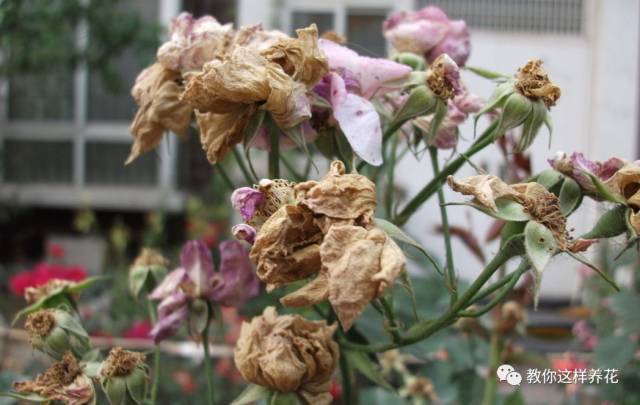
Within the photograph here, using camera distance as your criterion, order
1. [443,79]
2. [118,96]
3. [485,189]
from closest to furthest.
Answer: [485,189] → [443,79] → [118,96]

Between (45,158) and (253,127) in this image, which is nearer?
(253,127)

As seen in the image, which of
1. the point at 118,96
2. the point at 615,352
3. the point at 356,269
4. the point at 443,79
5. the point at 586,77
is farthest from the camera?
the point at 118,96

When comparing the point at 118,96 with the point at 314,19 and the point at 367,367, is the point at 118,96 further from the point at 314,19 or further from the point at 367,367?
the point at 367,367

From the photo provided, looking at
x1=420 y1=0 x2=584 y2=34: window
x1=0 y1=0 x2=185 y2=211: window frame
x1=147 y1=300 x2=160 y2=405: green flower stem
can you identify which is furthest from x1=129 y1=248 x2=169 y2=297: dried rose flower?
x1=0 y1=0 x2=185 y2=211: window frame

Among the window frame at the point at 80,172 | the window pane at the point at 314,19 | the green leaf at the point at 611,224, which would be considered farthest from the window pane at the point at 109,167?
the green leaf at the point at 611,224

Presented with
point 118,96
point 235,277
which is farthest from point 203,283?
point 118,96

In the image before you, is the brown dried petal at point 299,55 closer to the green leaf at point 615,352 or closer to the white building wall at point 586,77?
the green leaf at point 615,352

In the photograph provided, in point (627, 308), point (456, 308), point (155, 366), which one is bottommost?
point (627, 308)
